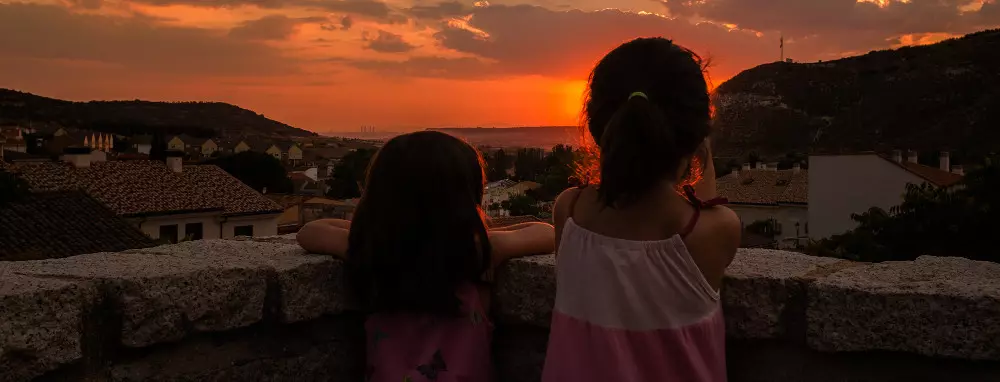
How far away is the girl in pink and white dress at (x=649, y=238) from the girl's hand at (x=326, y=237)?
85 cm

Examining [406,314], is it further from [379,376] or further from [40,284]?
[40,284]

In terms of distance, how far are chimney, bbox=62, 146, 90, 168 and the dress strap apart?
35.8 m

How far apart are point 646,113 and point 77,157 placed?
1432 inches

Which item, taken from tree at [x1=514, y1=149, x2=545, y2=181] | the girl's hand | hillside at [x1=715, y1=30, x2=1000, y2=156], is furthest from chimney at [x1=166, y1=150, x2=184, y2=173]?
hillside at [x1=715, y1=30, x2=1000, y2=156]

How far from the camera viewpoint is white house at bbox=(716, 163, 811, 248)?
133 ft

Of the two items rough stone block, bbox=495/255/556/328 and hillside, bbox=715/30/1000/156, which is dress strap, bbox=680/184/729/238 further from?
hillside, bbox=715/30/1000/156

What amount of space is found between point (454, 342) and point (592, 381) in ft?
1.72

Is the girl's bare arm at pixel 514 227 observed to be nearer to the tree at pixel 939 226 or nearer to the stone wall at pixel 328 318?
the stone wall at pixel 328 318

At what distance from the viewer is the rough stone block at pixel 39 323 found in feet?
5.80

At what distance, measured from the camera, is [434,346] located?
2.27m

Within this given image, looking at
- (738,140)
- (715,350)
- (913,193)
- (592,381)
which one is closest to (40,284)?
(592,381)

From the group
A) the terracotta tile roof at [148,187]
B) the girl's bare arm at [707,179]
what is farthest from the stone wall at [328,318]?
the terracotta tile roof at [148,187]

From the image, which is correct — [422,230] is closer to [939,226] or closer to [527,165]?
[939,226]

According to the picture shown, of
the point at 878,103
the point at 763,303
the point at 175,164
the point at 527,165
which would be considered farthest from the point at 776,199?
the point at 878,103
